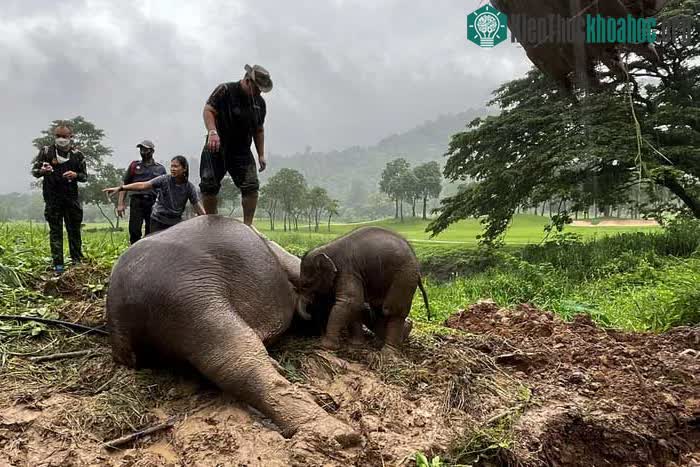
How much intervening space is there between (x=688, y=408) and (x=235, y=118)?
4.04 metres

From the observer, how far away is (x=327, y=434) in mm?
2480

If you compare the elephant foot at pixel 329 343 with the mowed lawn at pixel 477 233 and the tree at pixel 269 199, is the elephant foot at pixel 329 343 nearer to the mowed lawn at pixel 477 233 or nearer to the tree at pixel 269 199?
the mowed lawn at pixel 477 233

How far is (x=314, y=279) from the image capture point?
3.92 m

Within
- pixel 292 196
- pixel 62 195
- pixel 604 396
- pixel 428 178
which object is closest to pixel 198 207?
pixel 62 195

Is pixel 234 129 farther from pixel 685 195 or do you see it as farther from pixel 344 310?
pixel 685 195

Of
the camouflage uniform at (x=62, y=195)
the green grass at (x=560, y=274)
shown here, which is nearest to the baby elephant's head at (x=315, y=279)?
the green grass at (x=560, y=274)

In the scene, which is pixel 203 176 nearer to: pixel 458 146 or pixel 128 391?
pixel 128 391

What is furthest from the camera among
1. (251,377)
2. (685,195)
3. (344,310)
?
(685,195)

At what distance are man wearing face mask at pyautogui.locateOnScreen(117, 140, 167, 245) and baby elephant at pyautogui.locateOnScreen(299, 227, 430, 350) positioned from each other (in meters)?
3.72

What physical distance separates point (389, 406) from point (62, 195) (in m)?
5.46

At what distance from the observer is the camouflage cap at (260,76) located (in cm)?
430

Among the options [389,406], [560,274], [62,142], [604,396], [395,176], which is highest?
[395,176]

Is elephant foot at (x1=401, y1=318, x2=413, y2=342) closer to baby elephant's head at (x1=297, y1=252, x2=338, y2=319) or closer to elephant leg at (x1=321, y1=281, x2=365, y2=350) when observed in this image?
elephant leg at (x1=321, y1=281, x2=365, y2=350)

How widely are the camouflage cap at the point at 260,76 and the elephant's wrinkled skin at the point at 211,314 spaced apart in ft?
4.61
